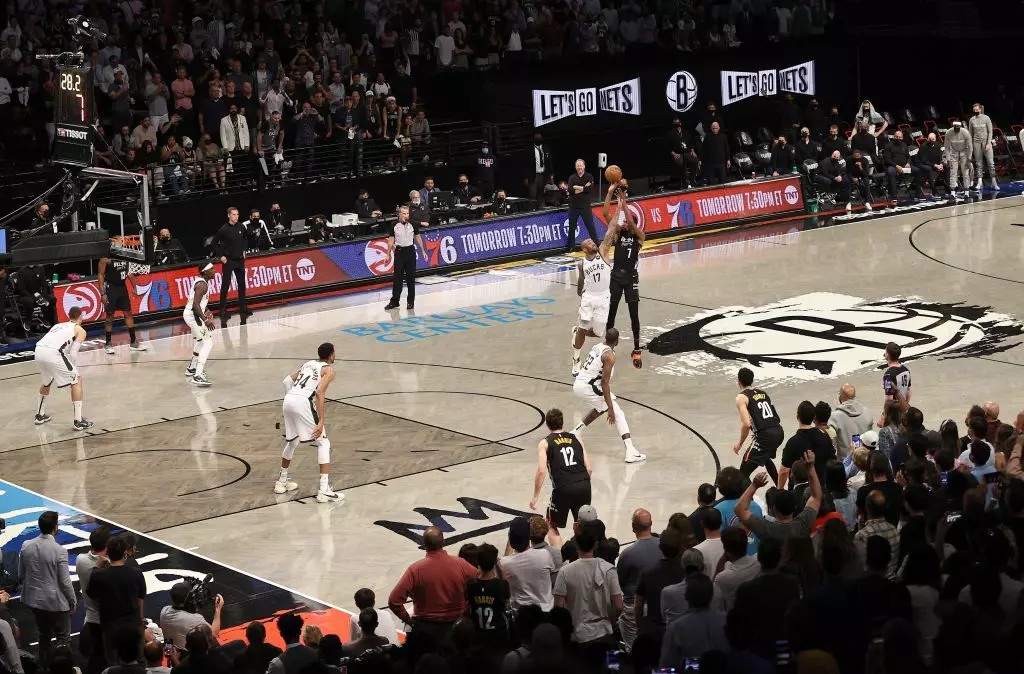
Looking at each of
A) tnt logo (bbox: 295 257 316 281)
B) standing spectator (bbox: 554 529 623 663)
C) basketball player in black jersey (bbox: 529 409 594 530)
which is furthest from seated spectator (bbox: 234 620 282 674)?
tnt logo (bbox: 295 257 316 281)

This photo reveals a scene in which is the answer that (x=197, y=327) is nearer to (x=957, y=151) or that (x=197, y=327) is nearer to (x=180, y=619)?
(x=180, y=619)

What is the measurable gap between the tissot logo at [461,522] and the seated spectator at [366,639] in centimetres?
542

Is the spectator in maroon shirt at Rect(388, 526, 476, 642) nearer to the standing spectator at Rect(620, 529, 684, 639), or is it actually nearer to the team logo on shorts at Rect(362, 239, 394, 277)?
the standing spectator at Rect(620, 529, 684, 639)

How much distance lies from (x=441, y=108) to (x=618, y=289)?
1523cm

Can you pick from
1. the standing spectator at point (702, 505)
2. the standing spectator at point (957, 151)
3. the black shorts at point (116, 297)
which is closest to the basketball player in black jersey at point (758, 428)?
the standing spectator at point (702, 505)

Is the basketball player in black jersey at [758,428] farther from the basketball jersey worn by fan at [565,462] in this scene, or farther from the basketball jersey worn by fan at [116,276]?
the basketball jersey worn by fan at [116,276]

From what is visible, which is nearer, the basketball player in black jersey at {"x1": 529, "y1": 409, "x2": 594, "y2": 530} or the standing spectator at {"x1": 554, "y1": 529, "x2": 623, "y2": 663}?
the standing spectator at {"x1": 554, "y1": 529, "x2": 623, "y2": 663}

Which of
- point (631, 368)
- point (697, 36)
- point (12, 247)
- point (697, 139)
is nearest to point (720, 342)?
point (631, 368)

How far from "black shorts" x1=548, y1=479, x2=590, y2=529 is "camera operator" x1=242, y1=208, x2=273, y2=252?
15.0 metres

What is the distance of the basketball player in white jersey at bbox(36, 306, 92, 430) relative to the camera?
1950 cm

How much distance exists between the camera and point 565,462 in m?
13.9

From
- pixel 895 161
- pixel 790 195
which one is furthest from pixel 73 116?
pixel 895 161

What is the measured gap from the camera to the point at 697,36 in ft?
129

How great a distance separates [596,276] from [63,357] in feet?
23.1
